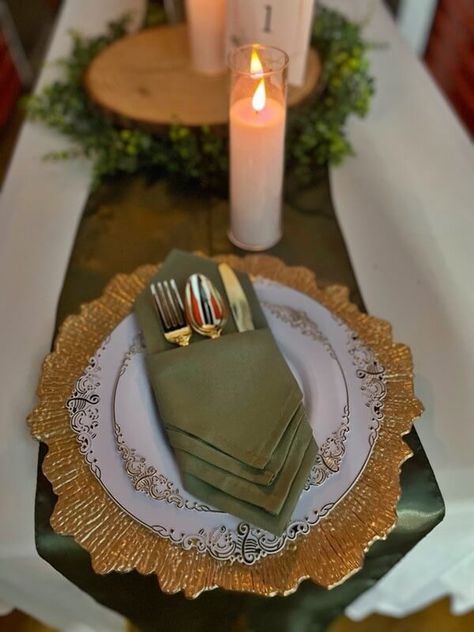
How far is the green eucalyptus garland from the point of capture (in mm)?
885

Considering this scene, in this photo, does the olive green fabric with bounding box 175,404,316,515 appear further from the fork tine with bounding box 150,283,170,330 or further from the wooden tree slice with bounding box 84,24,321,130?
the wooden tree slice with bounding box 84,24,321,130

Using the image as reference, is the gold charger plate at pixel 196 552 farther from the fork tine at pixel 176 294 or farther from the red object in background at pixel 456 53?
the red object in background at pixel 456 53

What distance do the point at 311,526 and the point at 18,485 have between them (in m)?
0.29

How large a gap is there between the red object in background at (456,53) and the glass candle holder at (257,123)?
0.96 metres

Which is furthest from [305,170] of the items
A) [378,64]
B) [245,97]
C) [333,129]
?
[378,64]

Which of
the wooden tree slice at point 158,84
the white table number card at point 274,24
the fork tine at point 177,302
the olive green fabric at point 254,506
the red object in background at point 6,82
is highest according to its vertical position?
the white table number card at point 274,24

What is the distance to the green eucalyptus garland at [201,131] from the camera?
89 cm

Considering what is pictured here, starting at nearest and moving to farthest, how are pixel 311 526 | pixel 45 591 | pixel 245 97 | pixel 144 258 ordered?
pixel 311 526
pixel 45 591
pixel 245 97
pixel 144 258

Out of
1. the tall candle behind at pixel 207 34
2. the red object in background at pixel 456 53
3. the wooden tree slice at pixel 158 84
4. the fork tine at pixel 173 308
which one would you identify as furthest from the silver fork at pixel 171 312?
the red object in background at pixel 456 53

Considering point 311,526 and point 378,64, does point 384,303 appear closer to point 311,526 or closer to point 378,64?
point 311,526

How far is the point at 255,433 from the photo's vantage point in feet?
1.63

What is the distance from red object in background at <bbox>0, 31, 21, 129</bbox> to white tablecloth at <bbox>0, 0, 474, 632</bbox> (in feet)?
1.77

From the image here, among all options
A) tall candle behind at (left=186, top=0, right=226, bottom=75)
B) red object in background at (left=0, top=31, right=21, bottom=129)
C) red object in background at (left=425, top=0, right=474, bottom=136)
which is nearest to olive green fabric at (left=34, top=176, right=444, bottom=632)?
tall candle behind at (left=186, top=0, right=226, bottom=75)

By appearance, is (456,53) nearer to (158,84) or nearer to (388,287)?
(158,84)
